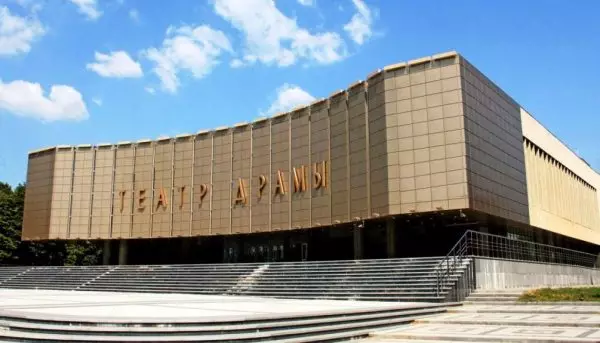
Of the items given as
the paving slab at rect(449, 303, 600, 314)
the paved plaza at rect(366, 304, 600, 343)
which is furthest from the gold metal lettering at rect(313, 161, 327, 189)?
the paved plaza at rect(366, 304, 600, 343)

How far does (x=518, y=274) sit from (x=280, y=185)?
18.0 metres

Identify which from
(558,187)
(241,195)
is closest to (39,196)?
(241,195)

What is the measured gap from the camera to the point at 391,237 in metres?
34.3

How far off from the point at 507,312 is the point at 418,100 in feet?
51.1

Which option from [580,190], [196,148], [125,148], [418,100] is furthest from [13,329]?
[580,190]

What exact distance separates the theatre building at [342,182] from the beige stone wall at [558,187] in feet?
0.83

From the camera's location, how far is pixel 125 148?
50.9 meters

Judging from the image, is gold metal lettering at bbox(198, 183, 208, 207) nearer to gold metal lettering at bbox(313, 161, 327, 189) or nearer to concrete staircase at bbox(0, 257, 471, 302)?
concrete staircase at bbox(0, 257, 471, 302)

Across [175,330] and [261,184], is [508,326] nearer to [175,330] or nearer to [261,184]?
[175,330]

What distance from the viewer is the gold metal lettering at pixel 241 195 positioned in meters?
43.6

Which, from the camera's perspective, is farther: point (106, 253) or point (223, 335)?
point (106, 253)

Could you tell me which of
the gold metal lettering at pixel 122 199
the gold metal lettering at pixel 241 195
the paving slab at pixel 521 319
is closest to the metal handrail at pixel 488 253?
the paving slab at pixel 521 319

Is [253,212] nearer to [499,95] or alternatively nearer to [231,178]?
[231,178]

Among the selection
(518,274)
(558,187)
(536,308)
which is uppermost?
(558,187)
